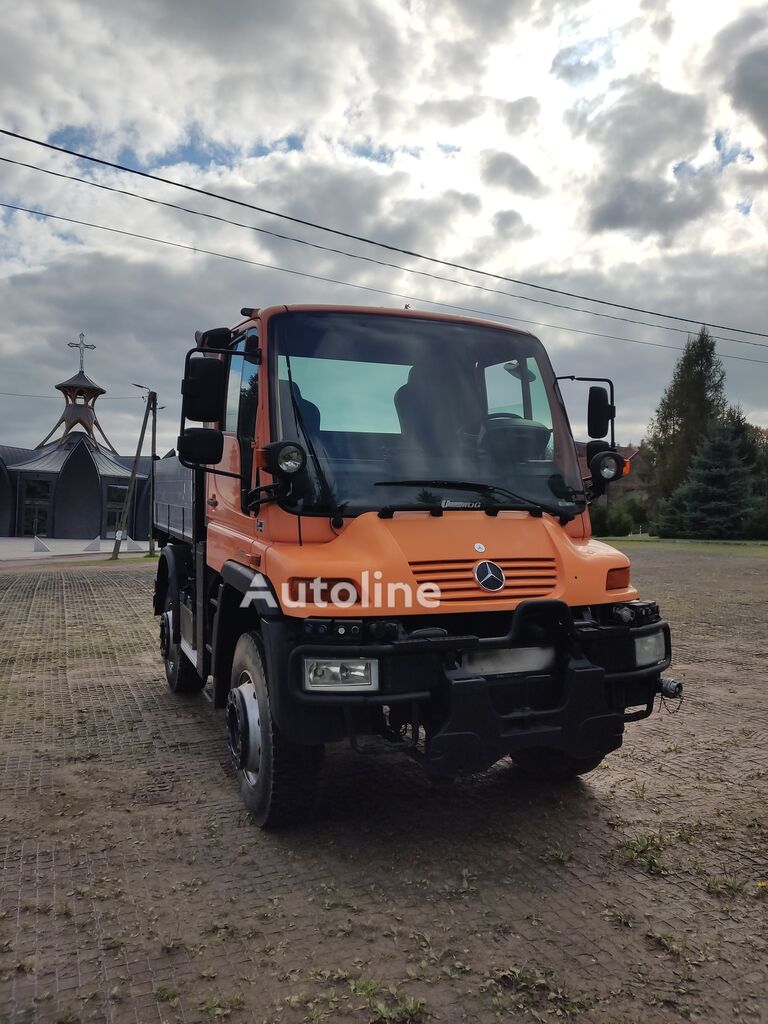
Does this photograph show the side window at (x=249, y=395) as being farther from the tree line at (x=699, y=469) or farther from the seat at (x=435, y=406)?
the tree line at (x=699, y=469)

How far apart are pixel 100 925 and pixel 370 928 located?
1093 mm

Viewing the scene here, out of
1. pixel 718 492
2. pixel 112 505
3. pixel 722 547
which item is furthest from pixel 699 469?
pixel 112 505

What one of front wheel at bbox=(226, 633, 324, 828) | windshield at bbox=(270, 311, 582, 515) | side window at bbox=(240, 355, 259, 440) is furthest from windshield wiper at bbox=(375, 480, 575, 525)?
front wheel at bbox=(226, 633, 324, 828)

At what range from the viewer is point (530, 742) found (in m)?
3.65

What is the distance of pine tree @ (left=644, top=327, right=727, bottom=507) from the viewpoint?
62.4 meters

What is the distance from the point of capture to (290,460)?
12.7ft

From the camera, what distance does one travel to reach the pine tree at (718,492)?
133ft

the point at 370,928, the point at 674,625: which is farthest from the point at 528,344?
the point at 674,625

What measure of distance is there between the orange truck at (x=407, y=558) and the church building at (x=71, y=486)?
48.3 m

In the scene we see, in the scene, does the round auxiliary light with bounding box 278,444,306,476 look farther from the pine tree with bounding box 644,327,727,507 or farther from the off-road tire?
the pine tree with bounding box 644,327,727,507

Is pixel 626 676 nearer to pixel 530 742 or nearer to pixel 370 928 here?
pixel 530 742

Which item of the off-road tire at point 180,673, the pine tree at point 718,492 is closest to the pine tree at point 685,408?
the pine tree at point 718,492

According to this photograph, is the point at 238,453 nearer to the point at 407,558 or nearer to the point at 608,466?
the point at 407,558

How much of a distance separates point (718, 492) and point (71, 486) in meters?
39.5
